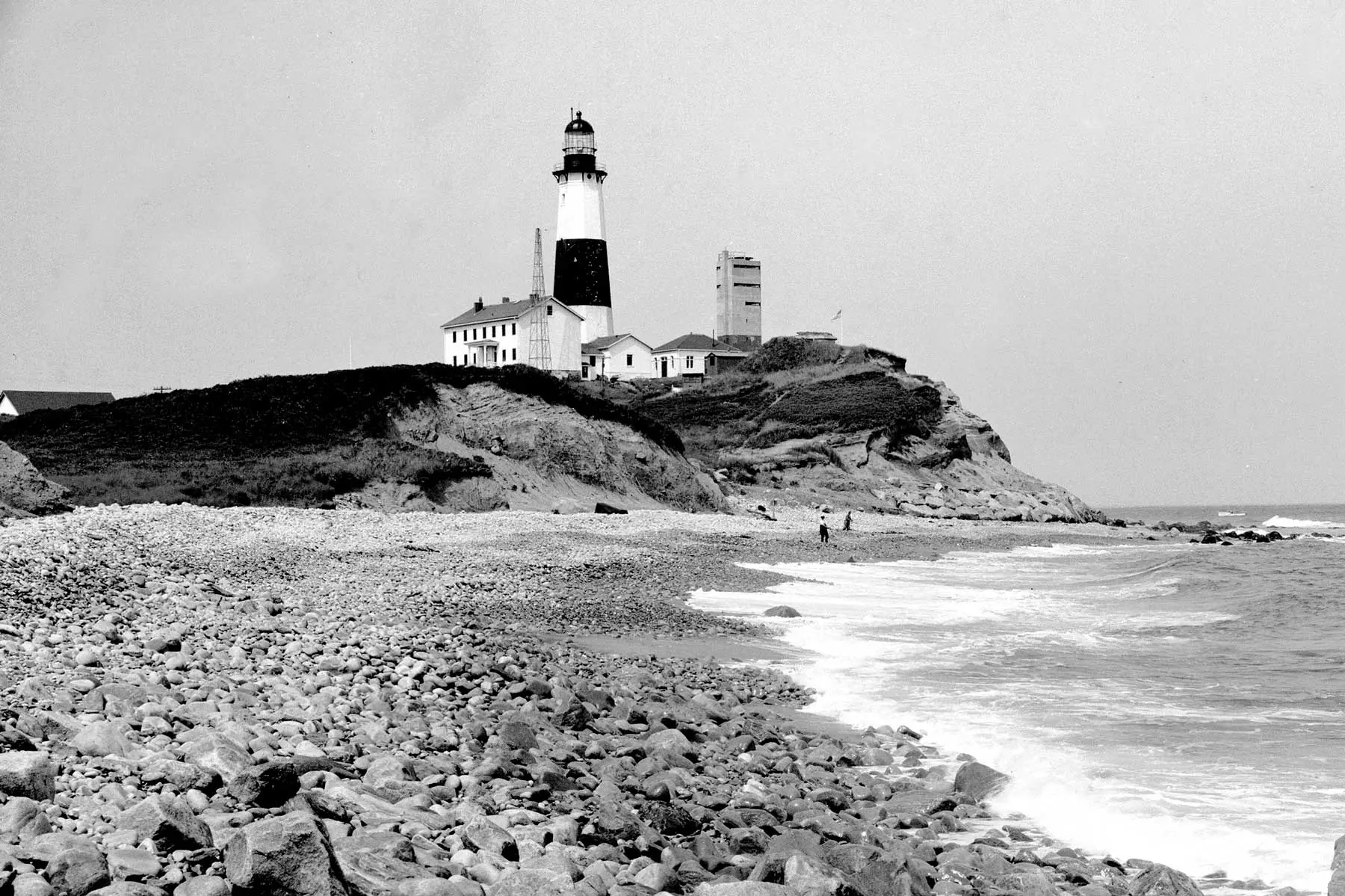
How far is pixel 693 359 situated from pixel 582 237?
49.1 ft

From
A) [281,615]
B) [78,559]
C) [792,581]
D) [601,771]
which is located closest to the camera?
[601,771]

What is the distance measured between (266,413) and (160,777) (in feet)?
107

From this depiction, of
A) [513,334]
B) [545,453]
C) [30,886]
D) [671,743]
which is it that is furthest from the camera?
[513,334]

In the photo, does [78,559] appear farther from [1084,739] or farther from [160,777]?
[1084,739]

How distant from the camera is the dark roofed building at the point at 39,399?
6400cm

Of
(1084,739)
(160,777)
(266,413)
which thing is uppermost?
(266,413)

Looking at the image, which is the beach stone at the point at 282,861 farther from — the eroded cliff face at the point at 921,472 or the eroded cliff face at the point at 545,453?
the eroded cliff face at the point at 921,472

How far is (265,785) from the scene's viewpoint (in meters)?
5.22

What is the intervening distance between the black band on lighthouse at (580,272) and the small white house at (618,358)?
3.17m

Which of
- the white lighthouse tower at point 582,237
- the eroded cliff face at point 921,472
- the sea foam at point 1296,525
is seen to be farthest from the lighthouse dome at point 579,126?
the sea foam at point 1296,525

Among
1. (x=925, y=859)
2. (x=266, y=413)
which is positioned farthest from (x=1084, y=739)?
(x=266, y=413)

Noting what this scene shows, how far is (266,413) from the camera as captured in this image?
119ft

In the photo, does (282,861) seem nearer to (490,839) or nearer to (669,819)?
(490,839)

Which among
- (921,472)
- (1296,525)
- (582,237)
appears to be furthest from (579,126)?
(1296,525)
